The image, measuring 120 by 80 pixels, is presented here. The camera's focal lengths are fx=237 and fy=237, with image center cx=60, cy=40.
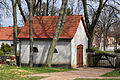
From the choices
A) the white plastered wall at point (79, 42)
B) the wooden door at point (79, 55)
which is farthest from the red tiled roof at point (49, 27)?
the wooden door at point (79, 55)

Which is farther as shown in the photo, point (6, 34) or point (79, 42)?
point (6, 34)

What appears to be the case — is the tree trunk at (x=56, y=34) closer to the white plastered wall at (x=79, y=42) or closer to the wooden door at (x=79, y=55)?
the white plastered wall at (x=79, y=42)

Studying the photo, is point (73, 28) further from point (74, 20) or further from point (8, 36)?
point (8, 36)

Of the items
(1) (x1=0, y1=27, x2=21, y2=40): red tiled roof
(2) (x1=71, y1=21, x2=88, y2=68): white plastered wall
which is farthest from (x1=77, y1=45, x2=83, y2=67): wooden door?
(1) (x1=0, y1=27, x2=21, y2=40): red tiled roof

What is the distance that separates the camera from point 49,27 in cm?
2272

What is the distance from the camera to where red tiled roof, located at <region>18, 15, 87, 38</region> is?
21.7 metres

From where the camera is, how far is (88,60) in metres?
24.8

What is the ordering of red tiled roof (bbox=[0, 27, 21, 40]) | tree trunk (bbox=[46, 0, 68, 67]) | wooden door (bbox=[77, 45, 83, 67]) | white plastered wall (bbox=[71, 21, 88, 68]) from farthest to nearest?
red tiled roof (bbox=[0, 27, 21, 40]) < wooden door (bbox=[77, 45, 83, 67]) < white plastered wall (bbox=[71, 21, 88, 68]) < tree trunk (bbox=[46, 0, 68, 67])

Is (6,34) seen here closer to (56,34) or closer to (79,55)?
(79,55)

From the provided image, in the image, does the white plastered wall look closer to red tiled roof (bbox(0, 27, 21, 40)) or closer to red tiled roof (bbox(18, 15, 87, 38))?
red tiled roof (bbox(18, 15, 87, 38))

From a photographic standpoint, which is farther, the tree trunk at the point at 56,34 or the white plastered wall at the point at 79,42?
the white plastered wall at the point at 79,42

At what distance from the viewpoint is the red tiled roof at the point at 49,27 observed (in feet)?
71.1

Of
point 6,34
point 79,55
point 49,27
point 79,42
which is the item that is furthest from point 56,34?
point 6,34

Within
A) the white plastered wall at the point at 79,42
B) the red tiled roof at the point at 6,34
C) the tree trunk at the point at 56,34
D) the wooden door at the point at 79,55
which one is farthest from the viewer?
the red tiled roof at the point at 6,34
